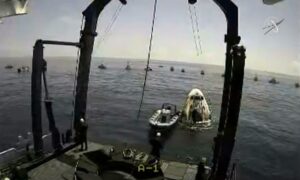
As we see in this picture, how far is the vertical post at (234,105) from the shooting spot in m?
14.3

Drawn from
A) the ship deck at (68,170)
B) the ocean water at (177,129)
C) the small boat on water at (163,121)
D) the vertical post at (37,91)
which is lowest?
the ocean water at (177,129)

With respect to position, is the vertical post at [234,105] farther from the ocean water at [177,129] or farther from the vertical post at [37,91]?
the ocean water at [177,129]

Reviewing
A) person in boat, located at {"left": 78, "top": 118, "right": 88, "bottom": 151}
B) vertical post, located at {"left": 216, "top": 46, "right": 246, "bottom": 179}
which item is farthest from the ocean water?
vertical post, located at {"left": 216, "top": 46, "right": 246, "bottom": 179}

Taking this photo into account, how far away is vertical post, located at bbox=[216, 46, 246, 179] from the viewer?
14.3m

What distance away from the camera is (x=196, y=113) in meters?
49.2

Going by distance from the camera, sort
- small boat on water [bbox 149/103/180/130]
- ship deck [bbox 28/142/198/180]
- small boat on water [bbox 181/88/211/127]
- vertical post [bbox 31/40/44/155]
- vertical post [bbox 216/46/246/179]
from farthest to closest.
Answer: small boat on water [bbox 181/88/211/127]
small boat on water [bbox 149/103/180/130]
vertical post [bbox 31/40/44/155]
ship deck [bbox 28/142/198/180]
vertical post [bbox 216/46/246/179]

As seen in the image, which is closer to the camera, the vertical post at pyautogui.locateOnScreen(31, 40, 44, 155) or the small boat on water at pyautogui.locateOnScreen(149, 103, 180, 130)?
the vertical post at pyautogui.locateOnScreen(31, 40, 44, 155)

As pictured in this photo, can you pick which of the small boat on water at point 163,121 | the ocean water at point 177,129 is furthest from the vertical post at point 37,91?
the small boat on water at point 163,121

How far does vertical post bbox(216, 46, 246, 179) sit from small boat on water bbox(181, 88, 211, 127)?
33.9 metres

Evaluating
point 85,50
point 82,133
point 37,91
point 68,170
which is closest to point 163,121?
point 82,133

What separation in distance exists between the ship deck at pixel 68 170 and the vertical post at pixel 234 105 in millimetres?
2940

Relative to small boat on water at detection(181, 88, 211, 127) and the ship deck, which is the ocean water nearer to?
small boat on water at detection(181, 88, 211, 127)

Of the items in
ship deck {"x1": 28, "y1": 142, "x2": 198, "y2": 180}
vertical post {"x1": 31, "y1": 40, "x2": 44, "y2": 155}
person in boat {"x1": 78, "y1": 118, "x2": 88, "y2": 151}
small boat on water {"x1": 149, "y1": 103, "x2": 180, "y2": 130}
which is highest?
vertical post {"x1": 31, "y1": 40, "x2": 44, "y2": 155}

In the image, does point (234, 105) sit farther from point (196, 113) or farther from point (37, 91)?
point (196, 113)
